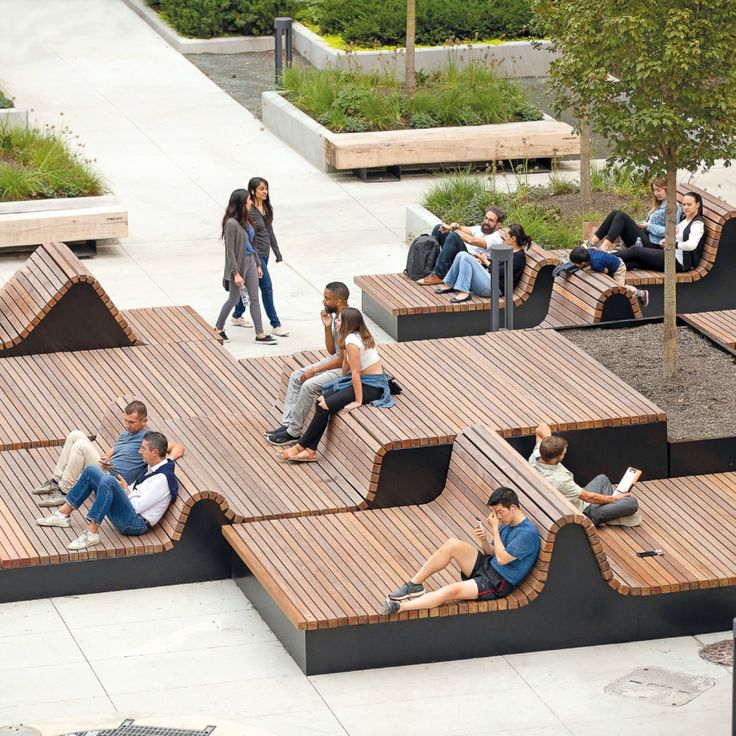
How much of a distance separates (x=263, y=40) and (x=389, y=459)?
16.8 m

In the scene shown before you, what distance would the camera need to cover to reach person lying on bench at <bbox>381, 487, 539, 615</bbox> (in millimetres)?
11266

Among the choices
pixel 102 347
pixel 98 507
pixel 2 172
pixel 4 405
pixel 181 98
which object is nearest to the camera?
pixel 98 507

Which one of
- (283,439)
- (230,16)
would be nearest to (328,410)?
(283,439)

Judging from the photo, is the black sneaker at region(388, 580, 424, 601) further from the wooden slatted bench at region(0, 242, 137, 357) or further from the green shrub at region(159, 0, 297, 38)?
the green shrub at region(159, 0, 297, 38)

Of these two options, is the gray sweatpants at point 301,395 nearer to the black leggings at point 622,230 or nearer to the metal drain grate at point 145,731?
the metal drain grate at point 145,731

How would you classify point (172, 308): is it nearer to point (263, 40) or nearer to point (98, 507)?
point (98, 507)

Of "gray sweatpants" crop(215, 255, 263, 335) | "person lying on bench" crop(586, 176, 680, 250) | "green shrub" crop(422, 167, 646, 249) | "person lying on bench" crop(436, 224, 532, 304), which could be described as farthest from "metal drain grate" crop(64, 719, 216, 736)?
"green shrub" crop(422, 167, 646, 249)

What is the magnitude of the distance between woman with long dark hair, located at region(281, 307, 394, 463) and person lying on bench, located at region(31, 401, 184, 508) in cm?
100

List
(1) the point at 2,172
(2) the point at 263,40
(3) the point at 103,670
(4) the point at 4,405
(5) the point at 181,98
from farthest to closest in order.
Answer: (2) the point at 263,40
(5) the point at 181,98
(1) the point at 2,172
(4) the point at 4,405
(3) the point at 103,670

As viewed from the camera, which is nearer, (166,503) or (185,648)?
(185,648)

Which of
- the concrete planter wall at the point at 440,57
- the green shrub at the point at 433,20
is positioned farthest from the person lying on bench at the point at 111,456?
the green shrub at the point at 433,20

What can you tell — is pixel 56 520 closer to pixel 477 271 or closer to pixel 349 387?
pixel 349 387

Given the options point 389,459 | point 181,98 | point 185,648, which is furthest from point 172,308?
point 181,98

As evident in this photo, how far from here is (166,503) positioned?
40.9ft
